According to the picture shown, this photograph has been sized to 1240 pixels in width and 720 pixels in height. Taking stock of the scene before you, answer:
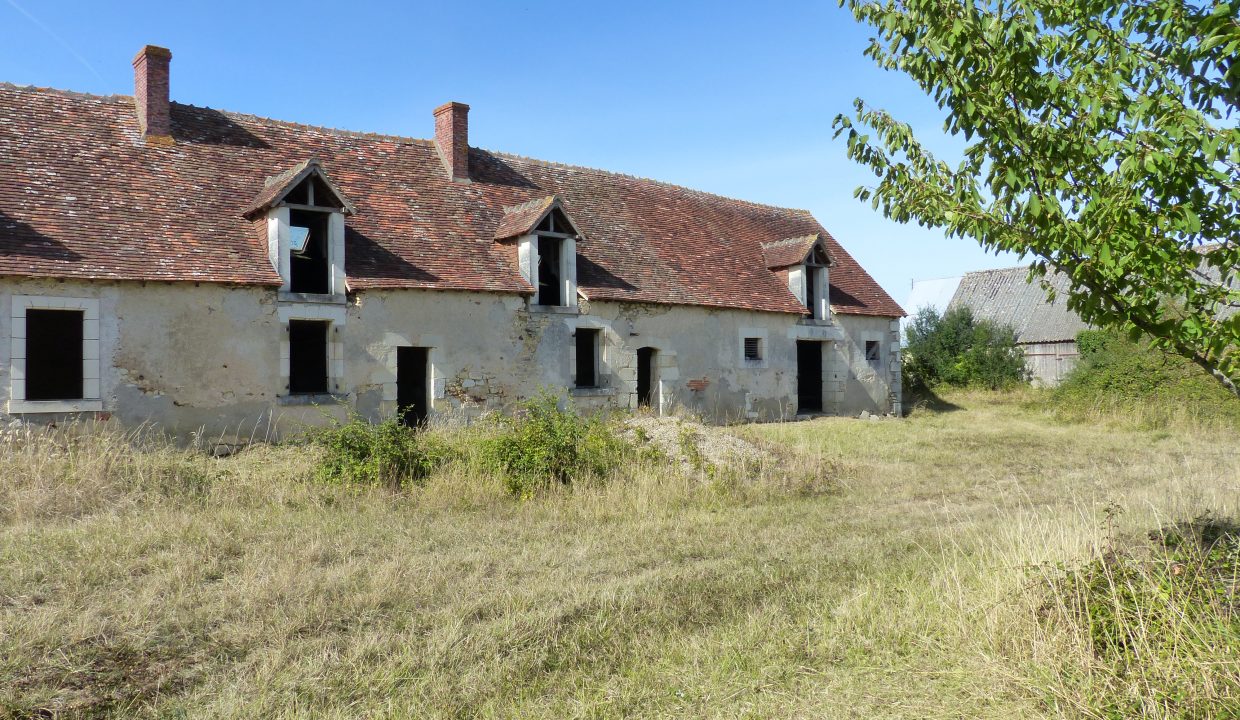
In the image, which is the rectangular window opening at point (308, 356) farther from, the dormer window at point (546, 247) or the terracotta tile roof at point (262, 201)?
the dormer window at point (546, 247)

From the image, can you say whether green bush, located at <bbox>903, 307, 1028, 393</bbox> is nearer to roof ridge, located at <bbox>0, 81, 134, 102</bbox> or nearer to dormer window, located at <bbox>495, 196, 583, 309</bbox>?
dormer window, located at <bbox>495, 196, 583, 309</bbox>

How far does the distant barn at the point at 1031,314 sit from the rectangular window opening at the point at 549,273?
1581 cm

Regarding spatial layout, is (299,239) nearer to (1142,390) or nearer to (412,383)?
(412,383)

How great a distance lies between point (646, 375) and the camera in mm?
17203

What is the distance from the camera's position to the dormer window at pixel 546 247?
50.6 ft

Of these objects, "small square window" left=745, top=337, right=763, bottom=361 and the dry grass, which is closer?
the dry grass

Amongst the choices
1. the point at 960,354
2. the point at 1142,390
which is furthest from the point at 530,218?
the point at 960,354

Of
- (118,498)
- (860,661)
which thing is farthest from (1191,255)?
(118,498)

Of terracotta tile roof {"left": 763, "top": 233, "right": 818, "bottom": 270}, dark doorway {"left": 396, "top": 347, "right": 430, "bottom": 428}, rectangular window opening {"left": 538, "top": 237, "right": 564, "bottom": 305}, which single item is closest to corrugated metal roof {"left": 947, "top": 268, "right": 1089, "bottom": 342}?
terracotta tile roof {"left": 763, "top": 233, "right": 818, "bottom": 270}

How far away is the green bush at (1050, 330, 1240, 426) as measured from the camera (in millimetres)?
17047

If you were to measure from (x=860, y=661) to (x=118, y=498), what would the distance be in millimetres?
6776

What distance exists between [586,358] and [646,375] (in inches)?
48.8

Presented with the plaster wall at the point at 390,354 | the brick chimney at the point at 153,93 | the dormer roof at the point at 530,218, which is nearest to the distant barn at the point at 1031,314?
the plaster wall at the point at 390,354

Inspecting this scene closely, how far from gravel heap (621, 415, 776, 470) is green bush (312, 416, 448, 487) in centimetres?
268
